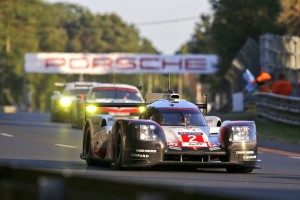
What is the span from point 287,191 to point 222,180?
68.2 inches

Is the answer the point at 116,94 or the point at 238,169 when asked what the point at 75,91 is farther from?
the point at 238,169

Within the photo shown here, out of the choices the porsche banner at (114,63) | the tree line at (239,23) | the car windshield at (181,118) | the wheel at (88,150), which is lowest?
the wheel at (88,150)

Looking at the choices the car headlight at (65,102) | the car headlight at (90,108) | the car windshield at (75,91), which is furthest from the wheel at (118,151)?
the car headlight at (65,102)

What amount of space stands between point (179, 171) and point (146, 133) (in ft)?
3.79

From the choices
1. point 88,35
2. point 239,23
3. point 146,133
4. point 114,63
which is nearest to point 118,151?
point 146,133

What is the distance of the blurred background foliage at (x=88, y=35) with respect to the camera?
61906 millimetres

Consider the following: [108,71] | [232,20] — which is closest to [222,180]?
[232,20]

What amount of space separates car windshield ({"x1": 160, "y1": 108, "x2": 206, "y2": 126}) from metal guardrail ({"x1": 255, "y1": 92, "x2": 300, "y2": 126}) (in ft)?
47.0

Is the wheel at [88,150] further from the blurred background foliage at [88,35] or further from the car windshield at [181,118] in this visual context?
the blurred background foliage at [88,35]

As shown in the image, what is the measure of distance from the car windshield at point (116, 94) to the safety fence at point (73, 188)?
23.6 m

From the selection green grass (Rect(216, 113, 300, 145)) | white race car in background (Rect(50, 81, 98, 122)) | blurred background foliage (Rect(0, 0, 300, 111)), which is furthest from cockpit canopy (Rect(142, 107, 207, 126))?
white race car in background (Rect(50, 81, 98, 122))

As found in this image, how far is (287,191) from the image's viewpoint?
44.3 ft

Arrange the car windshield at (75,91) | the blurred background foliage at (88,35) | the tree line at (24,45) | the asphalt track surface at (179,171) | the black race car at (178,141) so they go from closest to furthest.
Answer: the asphalt track surface at (179,171) < the black race car at (178,141) < the car windshield at (75,91) < the blurred background foliage at (88,35) < the tree line at (24,45)

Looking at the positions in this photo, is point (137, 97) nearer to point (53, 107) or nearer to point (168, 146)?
point (53, 107)
